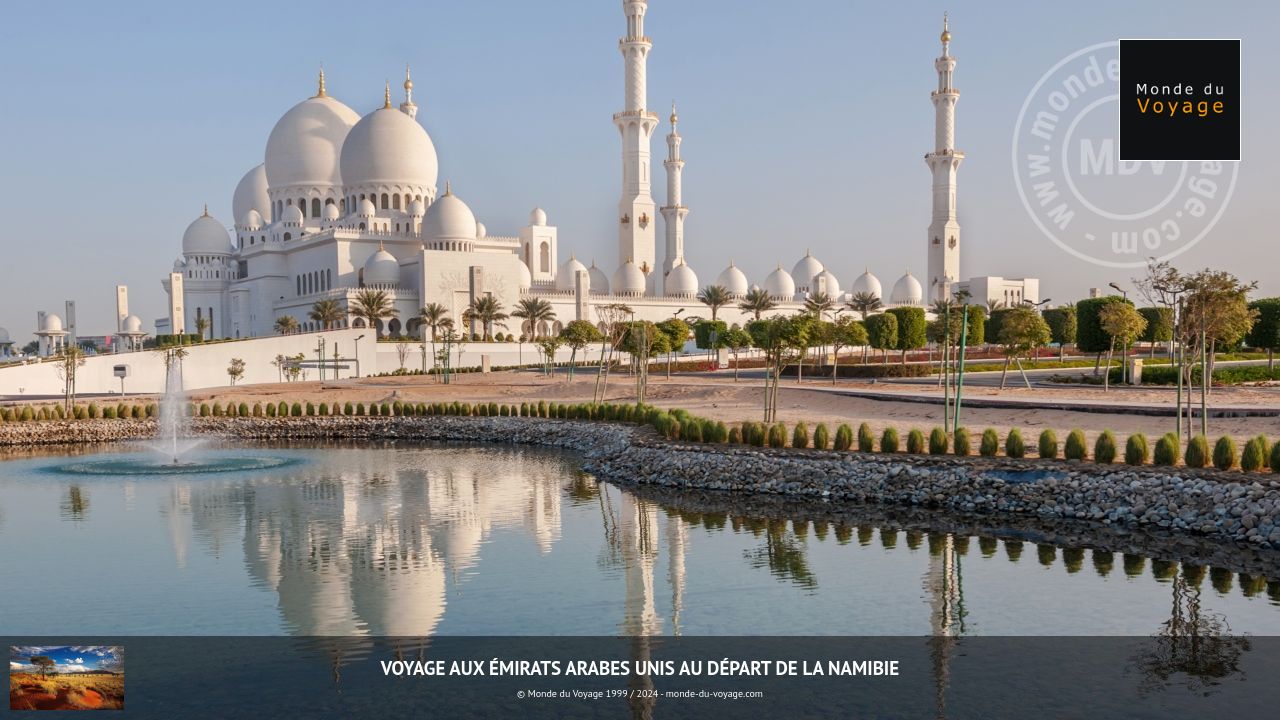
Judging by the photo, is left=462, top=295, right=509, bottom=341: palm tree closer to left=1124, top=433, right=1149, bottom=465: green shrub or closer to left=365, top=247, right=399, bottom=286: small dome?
left=365, top=247, right=399, bottom=286: small dome

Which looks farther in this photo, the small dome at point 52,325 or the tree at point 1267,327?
the small dome at point 52,325

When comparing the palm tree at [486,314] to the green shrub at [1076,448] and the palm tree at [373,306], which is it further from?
the green shrub at [1076,448]

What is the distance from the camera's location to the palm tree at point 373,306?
6675 centimetres

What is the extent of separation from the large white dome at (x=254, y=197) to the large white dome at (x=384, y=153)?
1323cm

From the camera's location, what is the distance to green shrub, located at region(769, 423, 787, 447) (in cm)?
2322

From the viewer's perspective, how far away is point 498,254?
74.6 metres

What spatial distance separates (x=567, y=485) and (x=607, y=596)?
10.0 metres

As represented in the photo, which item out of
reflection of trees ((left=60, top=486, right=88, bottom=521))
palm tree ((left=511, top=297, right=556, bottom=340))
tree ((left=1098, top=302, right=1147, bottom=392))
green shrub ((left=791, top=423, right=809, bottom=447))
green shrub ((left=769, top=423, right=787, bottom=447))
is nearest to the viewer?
reflection of trees ((left=60, top=486, right=88, bottom=521))

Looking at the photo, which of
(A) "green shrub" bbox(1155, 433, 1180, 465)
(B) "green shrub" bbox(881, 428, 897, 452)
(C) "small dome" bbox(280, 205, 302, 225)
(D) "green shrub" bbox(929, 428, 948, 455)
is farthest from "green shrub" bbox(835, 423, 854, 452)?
(C) "small dome" bbox(280, 205, 302, 225)

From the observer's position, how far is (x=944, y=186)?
88.9 m

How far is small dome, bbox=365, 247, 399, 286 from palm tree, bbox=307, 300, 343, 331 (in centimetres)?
459

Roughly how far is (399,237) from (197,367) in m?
23.2

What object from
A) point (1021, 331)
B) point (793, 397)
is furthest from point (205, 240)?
point (1021, 331)

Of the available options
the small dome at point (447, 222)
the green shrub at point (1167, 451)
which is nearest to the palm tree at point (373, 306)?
the small dome at point (447, 222)
